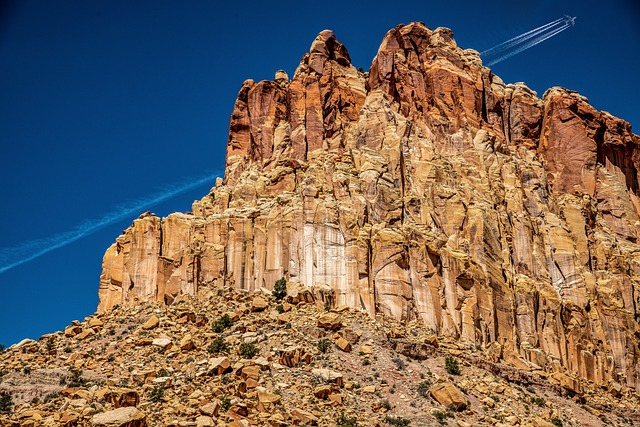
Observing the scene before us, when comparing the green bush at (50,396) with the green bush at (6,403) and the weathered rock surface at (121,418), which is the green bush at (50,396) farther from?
the weathered rock surface at (121,418)

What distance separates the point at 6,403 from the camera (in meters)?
77.9

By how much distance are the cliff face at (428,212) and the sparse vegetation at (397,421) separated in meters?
19.0

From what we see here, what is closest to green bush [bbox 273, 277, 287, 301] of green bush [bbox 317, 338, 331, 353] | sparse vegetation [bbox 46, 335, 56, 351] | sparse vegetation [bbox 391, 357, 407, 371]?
green bush [bbox 317, 338, 331, 353]

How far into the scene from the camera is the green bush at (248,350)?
276ft

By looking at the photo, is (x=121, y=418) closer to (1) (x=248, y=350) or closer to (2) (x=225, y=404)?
(2) (x=225, y=404)

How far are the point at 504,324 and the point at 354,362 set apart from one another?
23500mm

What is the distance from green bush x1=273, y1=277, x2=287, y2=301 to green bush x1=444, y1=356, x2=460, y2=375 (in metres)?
17.9

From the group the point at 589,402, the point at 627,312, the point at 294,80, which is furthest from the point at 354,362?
the point at 294,80

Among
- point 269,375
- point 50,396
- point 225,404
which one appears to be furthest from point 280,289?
point 50,396

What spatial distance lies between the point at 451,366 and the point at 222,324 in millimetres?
21794

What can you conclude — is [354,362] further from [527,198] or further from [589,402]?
[527,198]

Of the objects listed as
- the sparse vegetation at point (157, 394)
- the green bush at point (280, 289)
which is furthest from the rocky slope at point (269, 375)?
the green bush at point (280, 289)

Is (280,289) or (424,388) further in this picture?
(280,289)

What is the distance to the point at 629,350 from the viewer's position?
367 ft
